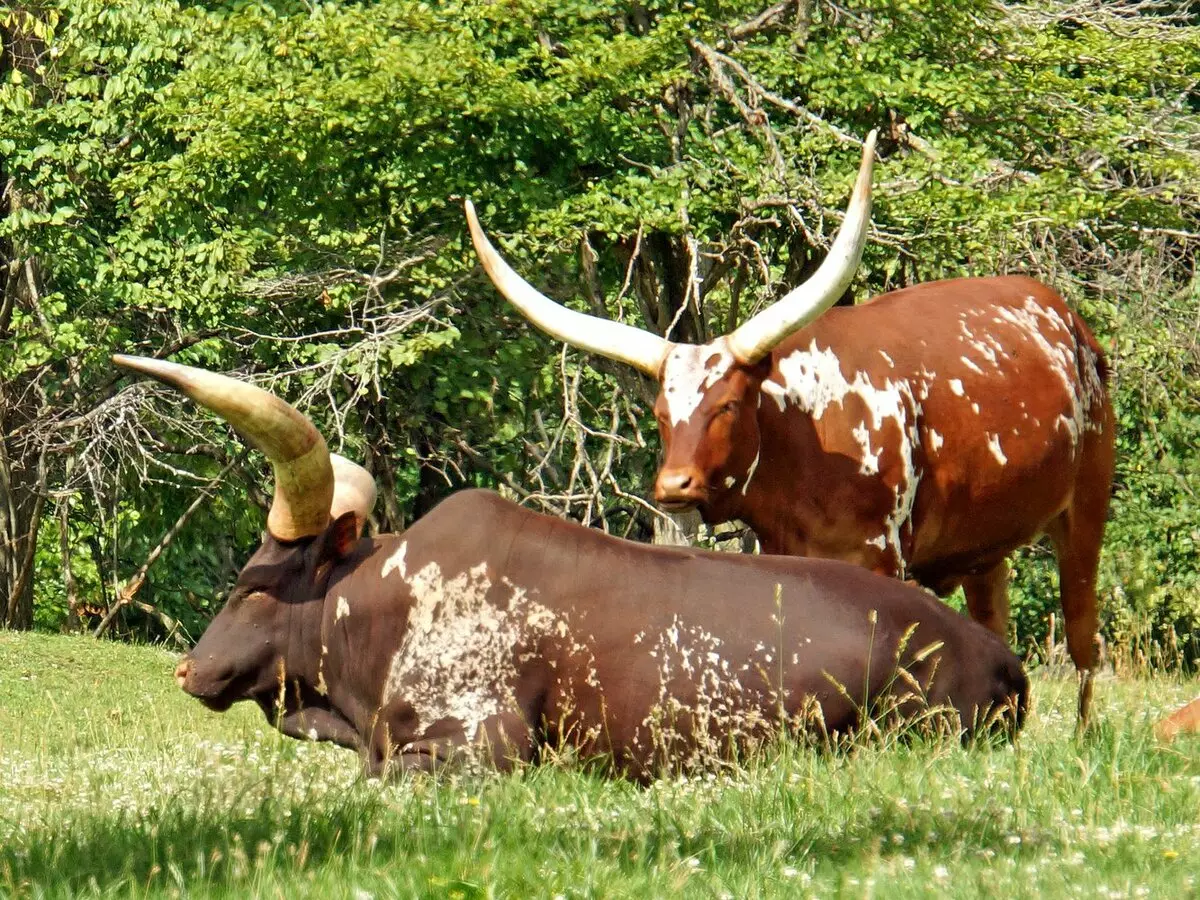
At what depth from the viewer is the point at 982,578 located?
26.1ft

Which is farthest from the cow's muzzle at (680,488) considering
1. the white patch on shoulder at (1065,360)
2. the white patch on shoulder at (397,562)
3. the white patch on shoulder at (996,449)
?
the white patch on shoulder at (1065,360)

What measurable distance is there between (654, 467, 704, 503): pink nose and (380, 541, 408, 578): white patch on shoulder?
2.81 ft

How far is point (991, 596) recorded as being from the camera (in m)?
7.98

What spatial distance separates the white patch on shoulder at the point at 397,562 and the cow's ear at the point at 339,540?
0.21 m

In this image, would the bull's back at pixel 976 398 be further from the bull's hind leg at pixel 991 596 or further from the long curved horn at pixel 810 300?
the bull's hind leg at pixel 991 596

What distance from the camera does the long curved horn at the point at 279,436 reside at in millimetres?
5484

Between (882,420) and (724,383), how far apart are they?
63 centimetres

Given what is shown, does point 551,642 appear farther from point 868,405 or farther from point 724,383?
point 868,405

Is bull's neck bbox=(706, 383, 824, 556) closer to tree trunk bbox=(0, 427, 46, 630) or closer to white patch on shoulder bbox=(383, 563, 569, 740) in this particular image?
white patch on shoulder bbox=(383, 563, 569, 740)

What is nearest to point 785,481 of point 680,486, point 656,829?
point 680,486

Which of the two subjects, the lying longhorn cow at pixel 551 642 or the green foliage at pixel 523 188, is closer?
the lying longhorn cow at pixel 551 642

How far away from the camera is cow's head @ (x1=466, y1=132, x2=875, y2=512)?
612 cm

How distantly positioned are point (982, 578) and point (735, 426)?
7.24 feet

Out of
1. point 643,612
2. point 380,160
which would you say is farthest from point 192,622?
point 643,612
